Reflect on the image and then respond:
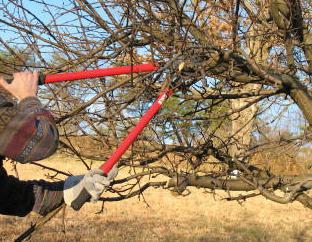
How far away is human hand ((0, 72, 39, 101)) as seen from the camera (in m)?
2.06

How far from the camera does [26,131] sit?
6.33ft

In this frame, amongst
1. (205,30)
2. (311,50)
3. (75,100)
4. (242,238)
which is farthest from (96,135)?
(242,238)

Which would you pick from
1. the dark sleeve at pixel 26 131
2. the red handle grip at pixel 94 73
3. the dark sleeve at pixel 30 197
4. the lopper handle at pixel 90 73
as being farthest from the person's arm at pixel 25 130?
the dark sleeve at pixel 30 197

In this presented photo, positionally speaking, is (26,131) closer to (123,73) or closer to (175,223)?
(123,73)

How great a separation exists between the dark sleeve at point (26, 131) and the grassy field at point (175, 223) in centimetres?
571

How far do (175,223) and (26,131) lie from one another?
9534 mm

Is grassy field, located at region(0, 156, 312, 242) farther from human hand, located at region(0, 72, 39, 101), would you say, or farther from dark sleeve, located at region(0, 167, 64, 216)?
human hand, located at region(0, 72, 39, 101)

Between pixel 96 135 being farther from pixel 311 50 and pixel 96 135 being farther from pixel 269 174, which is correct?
pixel 311 50

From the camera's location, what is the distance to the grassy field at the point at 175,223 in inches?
376

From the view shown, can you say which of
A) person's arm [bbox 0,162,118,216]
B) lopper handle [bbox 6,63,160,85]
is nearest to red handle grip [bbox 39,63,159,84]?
lopper handle [bbox 6,63,160,85]

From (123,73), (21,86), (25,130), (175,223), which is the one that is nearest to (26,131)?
(25,130)

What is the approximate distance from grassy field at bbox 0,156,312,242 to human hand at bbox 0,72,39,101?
5659 mm

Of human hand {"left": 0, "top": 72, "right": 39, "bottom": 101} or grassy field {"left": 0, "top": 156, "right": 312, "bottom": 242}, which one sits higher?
human hand {"left": 0, "top": 72, "right": 39, "bottom": 101}

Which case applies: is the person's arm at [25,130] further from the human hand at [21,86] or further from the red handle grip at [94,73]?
the red handle grip at [94,73]
